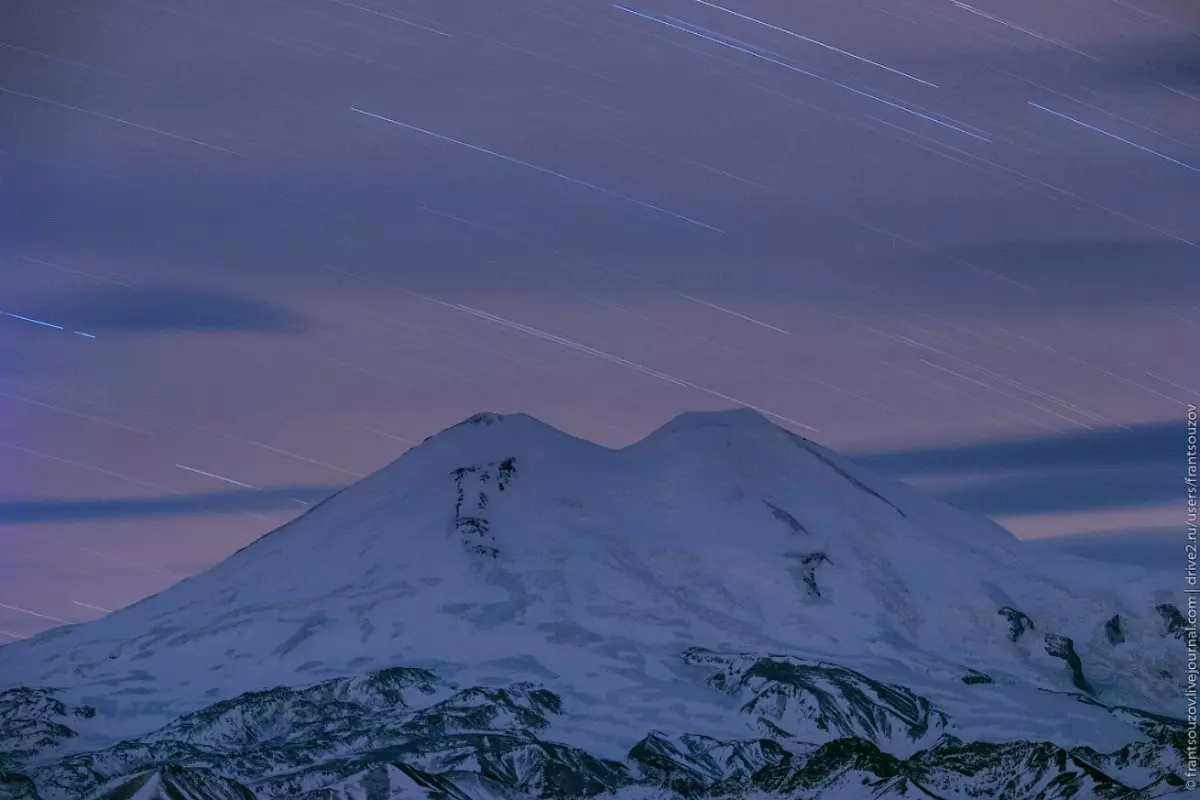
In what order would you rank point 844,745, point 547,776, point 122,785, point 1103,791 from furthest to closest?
point 547,776
point 844,745
point 1103,791
point 122,785

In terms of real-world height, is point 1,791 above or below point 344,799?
below

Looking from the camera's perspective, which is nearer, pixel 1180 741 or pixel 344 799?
pixel 344 799

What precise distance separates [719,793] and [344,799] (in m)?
38.8

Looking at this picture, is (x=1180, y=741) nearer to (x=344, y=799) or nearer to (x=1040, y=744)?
(x=1040, y=744)

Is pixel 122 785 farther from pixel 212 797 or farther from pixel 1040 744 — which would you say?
pixel 1040 744

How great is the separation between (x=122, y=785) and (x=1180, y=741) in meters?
109

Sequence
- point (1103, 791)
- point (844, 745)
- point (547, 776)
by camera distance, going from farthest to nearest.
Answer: point (547, 776) < point (844, 745) < point (1103, 791)

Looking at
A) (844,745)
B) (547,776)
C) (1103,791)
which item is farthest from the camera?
(547,776)

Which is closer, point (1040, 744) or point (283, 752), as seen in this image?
point (1040, 744)

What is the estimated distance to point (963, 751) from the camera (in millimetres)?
189875

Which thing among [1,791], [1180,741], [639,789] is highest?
[1180,741]

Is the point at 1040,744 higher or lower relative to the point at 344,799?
higher

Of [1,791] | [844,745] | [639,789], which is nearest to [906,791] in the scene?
[844,745]

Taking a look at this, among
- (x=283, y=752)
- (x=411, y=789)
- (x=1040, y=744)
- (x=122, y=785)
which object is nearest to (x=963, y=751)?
(x=1040, y=744)
